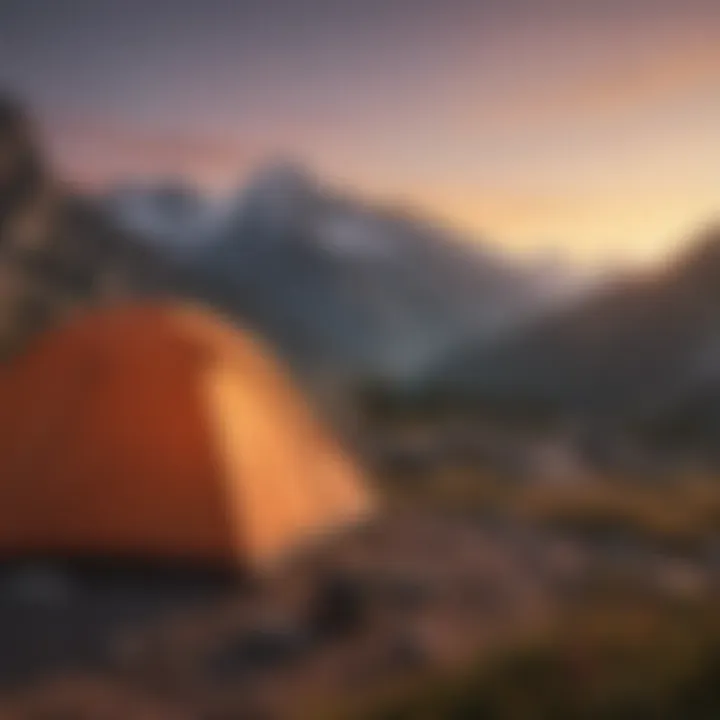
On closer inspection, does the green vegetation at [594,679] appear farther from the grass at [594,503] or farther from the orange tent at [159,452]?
the orange tent at [159,452]

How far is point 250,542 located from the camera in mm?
1846

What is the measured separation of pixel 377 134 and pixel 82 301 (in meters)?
0.70

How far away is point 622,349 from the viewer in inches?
88.5

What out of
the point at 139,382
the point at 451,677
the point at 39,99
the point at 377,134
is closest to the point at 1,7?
the point at 39,99

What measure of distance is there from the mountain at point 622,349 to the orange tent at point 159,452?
422 millimetres

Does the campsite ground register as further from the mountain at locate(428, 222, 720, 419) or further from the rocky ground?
the mountain at locate(428, 222, 720, 419)

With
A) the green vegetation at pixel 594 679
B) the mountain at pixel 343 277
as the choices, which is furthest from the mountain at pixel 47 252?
the green vegetation at pixel 594 679

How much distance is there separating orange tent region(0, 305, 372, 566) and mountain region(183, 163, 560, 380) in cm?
23

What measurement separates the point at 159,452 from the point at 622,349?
3.14 ft

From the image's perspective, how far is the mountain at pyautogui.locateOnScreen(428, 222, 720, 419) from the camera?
2.23 m

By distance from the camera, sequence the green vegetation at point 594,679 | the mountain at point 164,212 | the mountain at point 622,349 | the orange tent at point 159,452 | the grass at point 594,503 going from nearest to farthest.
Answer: the green vegetation at point 594,679, the orange tent at point 159,452, the grass at point 594,503, the mountain at point 622,349, the mountain at point 164,212

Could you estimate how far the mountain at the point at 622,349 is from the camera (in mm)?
2231

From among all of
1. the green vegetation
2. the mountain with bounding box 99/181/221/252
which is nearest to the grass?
the green vegetation

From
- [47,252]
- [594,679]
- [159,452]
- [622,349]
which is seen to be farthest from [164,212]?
[594,679]
